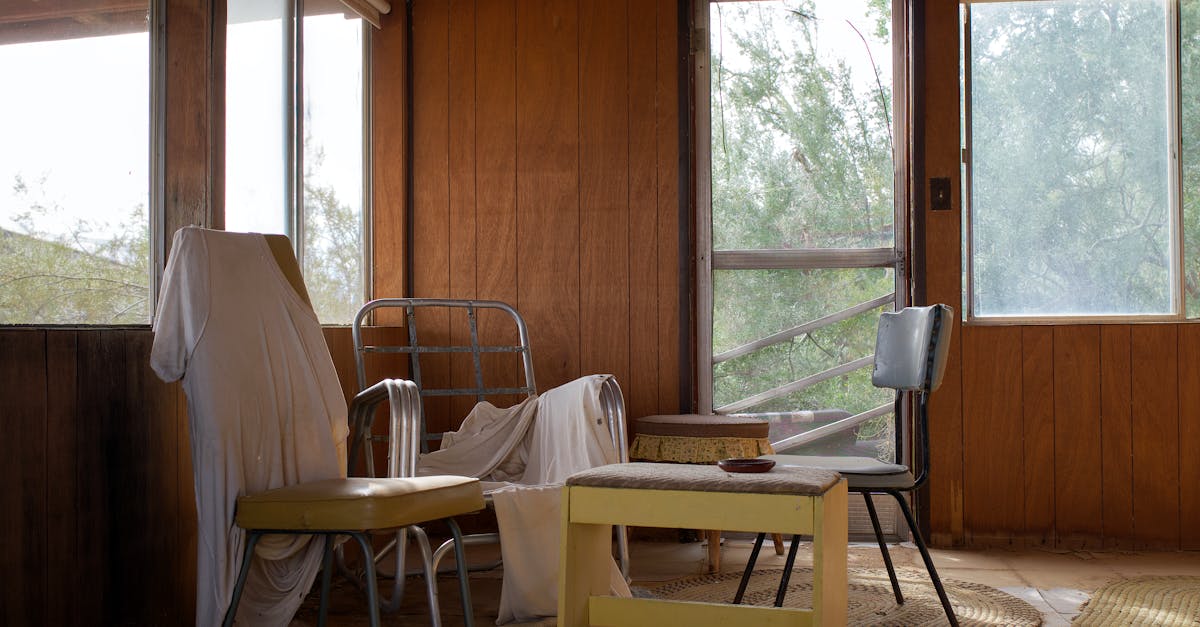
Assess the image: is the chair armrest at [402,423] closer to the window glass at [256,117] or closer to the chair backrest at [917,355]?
the window glass at [256,117]

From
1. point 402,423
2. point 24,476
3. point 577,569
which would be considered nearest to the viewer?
point 577,569

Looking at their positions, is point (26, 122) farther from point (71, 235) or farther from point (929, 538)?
point (929, 538)

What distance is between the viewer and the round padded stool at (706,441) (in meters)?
3.29

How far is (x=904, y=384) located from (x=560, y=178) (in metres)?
1.65

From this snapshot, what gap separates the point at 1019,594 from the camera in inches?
118

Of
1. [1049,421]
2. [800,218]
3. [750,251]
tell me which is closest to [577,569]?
[750,251]

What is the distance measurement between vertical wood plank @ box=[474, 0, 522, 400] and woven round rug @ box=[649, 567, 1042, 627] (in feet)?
3.86

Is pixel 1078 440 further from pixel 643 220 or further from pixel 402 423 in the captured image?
pixel 402 423

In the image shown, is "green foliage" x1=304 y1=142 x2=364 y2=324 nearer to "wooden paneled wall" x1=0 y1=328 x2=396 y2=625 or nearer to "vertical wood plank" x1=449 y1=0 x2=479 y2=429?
"vertical wood plank" x1=449 y1=0 x2=479 y2=429

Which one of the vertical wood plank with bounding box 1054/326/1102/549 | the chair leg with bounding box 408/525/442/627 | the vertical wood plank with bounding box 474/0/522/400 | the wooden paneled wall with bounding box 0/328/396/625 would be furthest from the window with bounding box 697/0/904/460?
the wooden paneled wall with bounding box 0/328/396/625

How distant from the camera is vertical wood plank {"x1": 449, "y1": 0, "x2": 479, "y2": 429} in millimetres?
3879

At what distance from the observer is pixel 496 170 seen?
388 centimetres

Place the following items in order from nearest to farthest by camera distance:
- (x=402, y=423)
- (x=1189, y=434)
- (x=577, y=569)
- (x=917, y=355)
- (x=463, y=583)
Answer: (x=577, y=569), (x=463, y=583), (x=402, y=423), (x=917, y=355), (x=1189, y=434)

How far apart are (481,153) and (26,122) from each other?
1929mm
